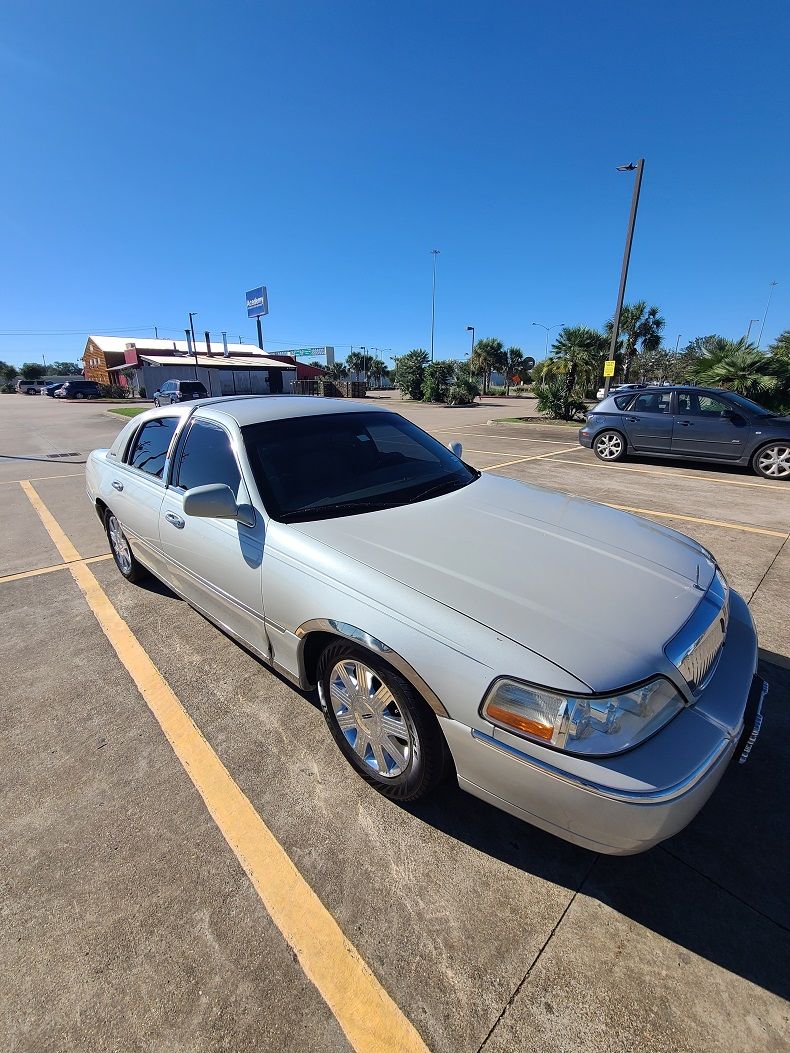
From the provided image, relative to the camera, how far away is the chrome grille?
5.46 feet

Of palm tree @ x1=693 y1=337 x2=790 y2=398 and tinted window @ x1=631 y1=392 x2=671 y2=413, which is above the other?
palm tree @ x1=693 y1=337 x2=790 y2=398

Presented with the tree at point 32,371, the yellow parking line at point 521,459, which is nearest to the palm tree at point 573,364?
the yellow parking line at point 521,459

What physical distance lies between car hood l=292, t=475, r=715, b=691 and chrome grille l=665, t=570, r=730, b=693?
0.13 feet

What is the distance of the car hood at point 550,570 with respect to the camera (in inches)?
62.3

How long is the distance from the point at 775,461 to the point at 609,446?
2.88m

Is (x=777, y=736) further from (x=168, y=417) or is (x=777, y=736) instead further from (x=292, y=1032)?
(x=168, y=417)

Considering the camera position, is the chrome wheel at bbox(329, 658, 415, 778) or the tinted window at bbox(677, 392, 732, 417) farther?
the tinted window at bbox(677, 392, 732, 417)

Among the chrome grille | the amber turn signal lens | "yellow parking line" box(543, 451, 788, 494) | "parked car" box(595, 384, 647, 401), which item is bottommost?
"yellow parking line" box(543, 451, 788, 494)

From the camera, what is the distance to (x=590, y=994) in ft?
4.68

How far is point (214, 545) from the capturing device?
8.51 ft

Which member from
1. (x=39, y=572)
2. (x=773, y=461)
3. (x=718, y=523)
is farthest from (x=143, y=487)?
(x=773, y=461)

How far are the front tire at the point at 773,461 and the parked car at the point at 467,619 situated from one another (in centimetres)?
750

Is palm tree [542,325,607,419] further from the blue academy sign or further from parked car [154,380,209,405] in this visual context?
the blue academy sign

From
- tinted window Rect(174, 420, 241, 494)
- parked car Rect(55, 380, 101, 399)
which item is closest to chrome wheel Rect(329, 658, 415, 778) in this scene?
tinted window Rect(174, 420, 241, 494)
